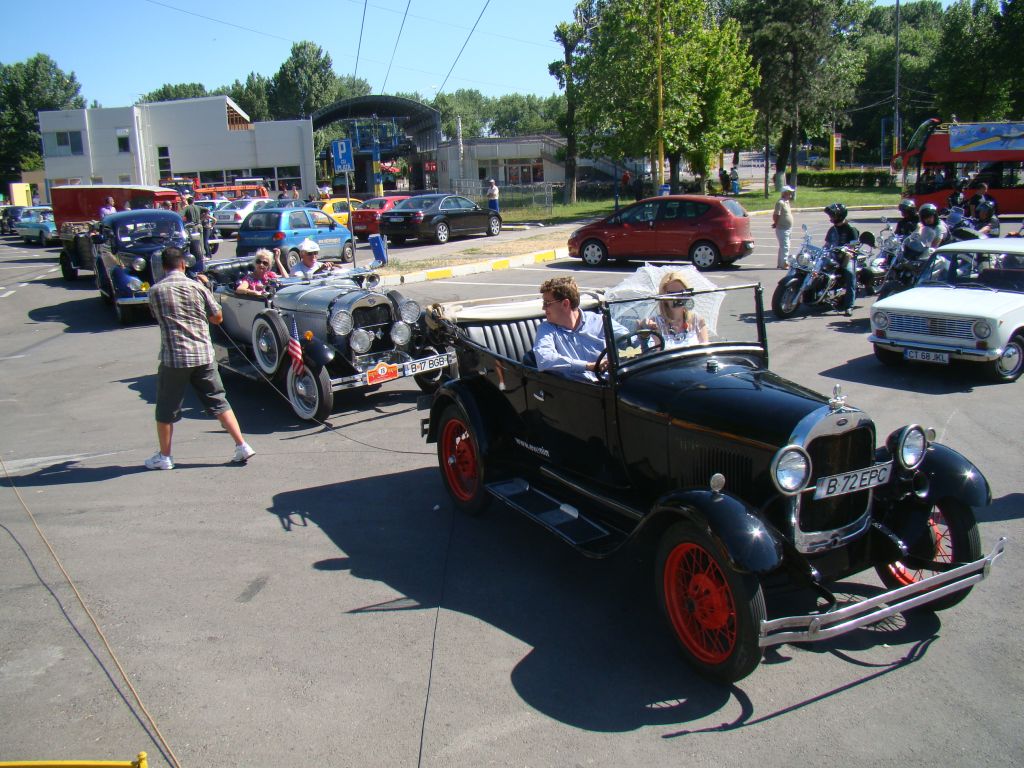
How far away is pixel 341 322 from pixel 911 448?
5837mm

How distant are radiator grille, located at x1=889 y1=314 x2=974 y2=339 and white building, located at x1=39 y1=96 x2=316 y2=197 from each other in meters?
47.6

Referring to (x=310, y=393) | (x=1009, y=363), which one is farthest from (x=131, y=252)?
(x=1009, y=363)

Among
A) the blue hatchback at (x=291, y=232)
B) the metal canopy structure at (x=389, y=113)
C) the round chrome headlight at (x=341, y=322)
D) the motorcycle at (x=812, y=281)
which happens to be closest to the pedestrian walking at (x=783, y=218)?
the motorcycle at (x=812, y=281)

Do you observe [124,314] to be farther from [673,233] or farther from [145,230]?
[673,233]

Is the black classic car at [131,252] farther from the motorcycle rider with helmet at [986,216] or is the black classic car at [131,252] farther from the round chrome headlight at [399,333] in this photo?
the motorcycle rider with helmet at [986,216]

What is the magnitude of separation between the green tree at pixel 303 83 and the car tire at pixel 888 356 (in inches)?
3754

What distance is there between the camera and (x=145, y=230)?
53.4ft

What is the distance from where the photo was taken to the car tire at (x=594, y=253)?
19391mm

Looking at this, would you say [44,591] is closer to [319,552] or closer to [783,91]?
[319,552]

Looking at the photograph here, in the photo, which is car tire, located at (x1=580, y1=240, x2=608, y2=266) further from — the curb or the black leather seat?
the black leather seat

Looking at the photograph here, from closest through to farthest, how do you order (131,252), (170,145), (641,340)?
(641,340) → (131,252) → (170,145)

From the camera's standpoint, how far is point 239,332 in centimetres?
999

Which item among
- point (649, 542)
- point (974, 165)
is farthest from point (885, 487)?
point (974, 165)

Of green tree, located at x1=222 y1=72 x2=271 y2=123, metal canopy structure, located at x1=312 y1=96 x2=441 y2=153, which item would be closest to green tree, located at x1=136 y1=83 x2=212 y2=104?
green tree, located at x1=222 y1=72 x2=271 y2=123
